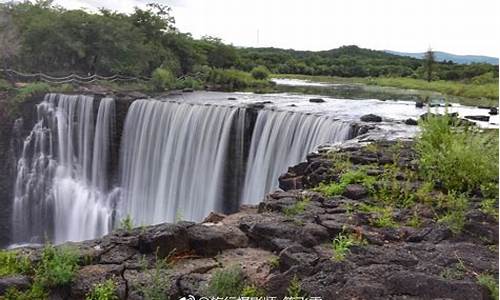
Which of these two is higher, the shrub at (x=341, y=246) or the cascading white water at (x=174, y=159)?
the shrub at (x=341, y=246)

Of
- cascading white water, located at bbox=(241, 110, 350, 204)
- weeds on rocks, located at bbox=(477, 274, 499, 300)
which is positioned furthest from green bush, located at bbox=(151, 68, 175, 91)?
weeds on rocks, located at bbox=(477, 274, 499, 300)

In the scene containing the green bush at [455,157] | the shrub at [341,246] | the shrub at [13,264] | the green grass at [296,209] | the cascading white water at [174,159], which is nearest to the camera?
the shrub at [341,246]

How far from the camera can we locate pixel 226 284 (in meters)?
3.45

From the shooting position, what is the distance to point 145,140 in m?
15.6

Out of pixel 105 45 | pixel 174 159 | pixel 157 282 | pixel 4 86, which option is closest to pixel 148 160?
pixel 174 159

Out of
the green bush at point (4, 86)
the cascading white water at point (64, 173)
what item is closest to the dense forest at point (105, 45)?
the green bush at point (4, 86)

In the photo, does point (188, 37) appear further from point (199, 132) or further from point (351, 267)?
point (351, 267)

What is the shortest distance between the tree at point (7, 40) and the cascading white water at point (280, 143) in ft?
41.1

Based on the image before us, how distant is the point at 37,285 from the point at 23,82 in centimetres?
1845

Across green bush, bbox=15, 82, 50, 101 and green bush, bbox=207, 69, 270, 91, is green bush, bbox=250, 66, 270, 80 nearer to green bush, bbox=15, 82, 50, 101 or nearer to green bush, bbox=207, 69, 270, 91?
green bush, bbox=207, 69, 270, 91

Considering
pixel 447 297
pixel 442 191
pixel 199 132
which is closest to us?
pixel 447 297

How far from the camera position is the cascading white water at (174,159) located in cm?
1340

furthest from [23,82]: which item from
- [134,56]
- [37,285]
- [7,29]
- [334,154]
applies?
[37,285]

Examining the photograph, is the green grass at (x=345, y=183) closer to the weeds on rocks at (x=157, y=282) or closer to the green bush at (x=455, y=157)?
the green bush at (x=455, y=157)
